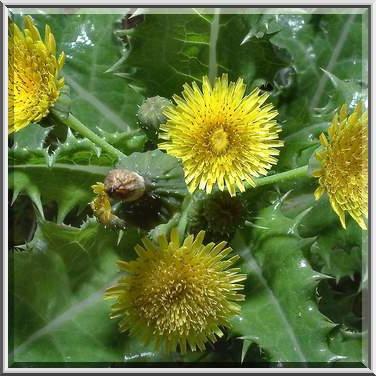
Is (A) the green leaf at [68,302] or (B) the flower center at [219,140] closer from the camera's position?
(B) the flower center at [219,140]

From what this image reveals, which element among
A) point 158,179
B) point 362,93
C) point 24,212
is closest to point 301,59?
point 362,93

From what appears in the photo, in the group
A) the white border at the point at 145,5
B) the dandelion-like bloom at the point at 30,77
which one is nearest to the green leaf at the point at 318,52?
the white border at the point at 145,5

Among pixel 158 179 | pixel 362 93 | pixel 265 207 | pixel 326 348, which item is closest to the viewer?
pixel 158 179

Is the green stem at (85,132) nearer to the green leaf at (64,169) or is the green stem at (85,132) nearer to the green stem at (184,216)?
the green leaf at (64,169)

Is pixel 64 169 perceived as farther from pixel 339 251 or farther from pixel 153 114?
pixel 339 251

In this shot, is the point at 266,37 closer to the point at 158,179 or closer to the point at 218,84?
the point at 218,84

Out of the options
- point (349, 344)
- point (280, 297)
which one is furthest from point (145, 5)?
point (349, 344)
